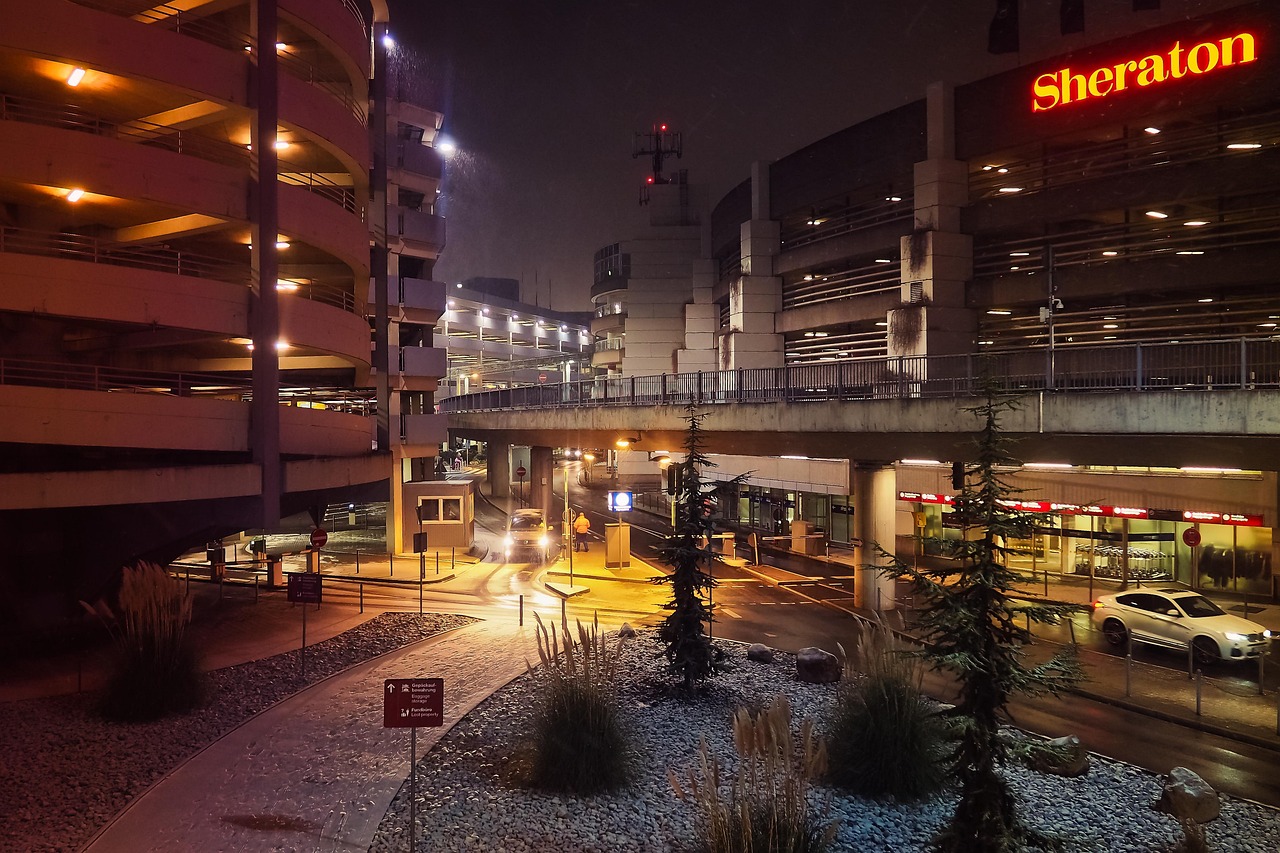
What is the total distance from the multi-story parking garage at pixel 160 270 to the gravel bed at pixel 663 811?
10371 millimetres

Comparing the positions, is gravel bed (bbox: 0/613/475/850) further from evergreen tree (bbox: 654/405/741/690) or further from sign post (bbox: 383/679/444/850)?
evergreen tree (bbox: 654/405/741/690)

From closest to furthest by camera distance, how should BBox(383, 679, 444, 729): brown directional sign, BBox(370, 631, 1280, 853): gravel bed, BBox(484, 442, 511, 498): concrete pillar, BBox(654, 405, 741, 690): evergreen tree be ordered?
1. BBox(383, 679, 444, 729): brown directional sign
2. BBox(370, 631, 1280, 853): gravel bed
3. BBox(654, 405, 741, 690): evergreen tree
4. BBox(484, 442, 511, 498): concrete pillar

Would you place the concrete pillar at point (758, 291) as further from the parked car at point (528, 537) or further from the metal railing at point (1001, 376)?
the parked car at point (528, 537)

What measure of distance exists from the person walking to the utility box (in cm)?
274

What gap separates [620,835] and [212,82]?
18095mm

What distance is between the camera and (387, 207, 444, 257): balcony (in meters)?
33.6

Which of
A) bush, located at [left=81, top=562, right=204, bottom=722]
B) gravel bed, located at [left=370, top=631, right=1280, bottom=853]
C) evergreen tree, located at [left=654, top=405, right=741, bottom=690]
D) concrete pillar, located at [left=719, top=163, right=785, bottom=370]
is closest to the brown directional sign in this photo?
gravel bed, located at [left=370, top=631, right=1280, bottom=853]

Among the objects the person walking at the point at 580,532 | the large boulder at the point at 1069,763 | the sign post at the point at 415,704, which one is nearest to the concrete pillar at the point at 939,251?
the person walking at the point at 580,532

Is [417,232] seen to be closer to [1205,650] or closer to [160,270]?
[160,270]

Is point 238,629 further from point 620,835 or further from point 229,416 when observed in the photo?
point 620,835

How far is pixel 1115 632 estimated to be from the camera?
17875 mm

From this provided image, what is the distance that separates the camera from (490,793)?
996 cm

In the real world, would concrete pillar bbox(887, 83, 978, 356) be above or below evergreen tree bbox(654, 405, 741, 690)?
above

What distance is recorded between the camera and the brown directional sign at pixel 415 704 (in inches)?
334
